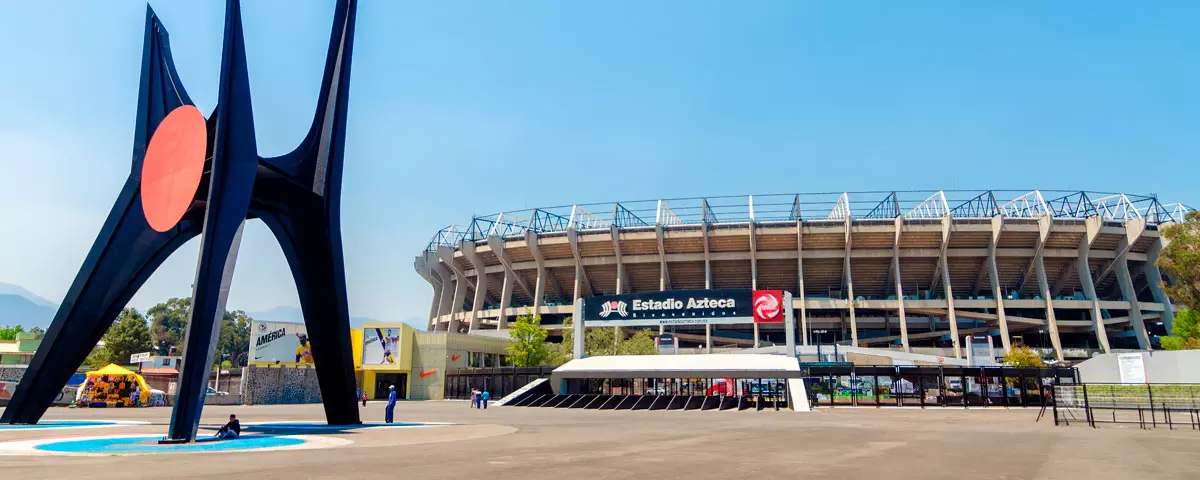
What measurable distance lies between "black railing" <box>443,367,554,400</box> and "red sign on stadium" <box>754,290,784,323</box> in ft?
49.8

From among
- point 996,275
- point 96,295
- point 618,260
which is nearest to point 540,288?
point 618,260

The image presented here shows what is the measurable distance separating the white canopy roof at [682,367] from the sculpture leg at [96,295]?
27.0m

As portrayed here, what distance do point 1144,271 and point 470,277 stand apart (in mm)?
80234

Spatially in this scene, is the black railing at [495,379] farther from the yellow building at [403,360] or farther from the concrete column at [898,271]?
the concrete column at [898,271]

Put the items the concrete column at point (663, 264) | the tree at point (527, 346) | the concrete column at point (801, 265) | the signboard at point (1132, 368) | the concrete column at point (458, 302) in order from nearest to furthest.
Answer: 1. the signboard at point (1132, 368)
2. the tree at point (527, 346)
3. the concrete column at point (801, 265)
4. the concrete column at point (663, 264)
5. the concrete column at point (458, 302)

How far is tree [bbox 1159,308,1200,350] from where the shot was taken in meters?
47.0

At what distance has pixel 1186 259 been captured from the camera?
145 feet

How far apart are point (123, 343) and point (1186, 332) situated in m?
116

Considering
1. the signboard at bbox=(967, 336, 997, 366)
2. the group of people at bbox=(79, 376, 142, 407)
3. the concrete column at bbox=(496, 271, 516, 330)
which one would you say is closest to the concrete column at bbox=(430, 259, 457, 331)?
the concrete column at bbox=(496, 271, 516, 330)

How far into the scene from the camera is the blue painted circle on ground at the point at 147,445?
14.9m

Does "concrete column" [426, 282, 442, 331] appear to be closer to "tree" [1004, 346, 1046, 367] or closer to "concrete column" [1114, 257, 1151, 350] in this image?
"tree" [1004, 346, 1046, 367]

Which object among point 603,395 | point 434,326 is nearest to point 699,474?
point 603,395

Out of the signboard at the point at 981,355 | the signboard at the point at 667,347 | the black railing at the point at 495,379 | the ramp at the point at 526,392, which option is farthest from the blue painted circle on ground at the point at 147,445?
the signboard at the point at 981,355

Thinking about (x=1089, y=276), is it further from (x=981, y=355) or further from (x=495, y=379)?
(x=495, y=379)
